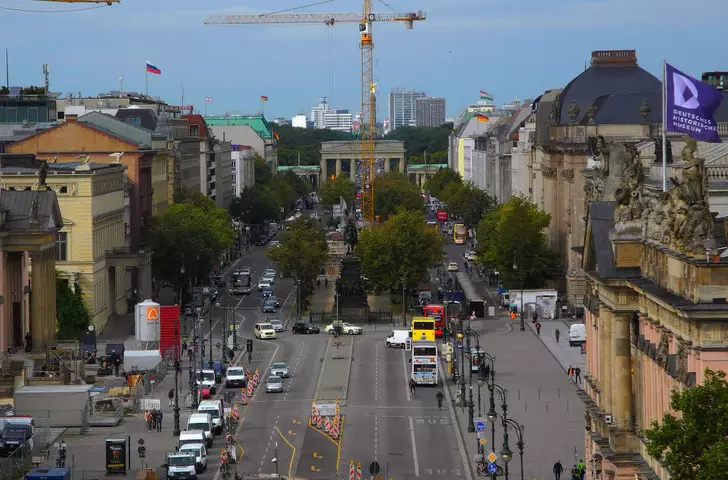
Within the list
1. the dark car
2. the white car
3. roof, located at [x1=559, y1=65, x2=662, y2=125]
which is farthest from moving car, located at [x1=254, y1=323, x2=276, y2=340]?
roof, located at [x1=559, y1=65, x2=662, y2=125]

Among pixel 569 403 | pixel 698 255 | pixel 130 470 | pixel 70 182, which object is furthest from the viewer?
pixel 70 182

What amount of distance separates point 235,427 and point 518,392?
57.6 ft

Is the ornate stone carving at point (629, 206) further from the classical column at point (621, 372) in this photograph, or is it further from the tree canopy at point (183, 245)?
the tree canopy at point (183, 245)

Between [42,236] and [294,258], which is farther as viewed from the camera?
[294,258]

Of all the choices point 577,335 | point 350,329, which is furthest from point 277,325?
point 577,335

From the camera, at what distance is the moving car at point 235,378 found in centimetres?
10400

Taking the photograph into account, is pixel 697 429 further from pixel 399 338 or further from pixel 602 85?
pixel 602 85

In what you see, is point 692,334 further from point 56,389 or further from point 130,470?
point 56,389

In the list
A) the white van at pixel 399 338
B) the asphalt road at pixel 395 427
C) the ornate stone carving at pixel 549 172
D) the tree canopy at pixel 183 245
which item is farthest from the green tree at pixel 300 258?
the asphalt road at pixel 395 427

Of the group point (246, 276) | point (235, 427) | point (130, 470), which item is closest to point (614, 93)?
point (246, 276)

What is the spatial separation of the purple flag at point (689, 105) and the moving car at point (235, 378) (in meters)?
49.6

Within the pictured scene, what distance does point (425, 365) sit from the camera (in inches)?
4099

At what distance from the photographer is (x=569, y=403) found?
95.8 meters

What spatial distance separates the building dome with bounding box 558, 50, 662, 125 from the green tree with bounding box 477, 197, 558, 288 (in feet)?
27.0
